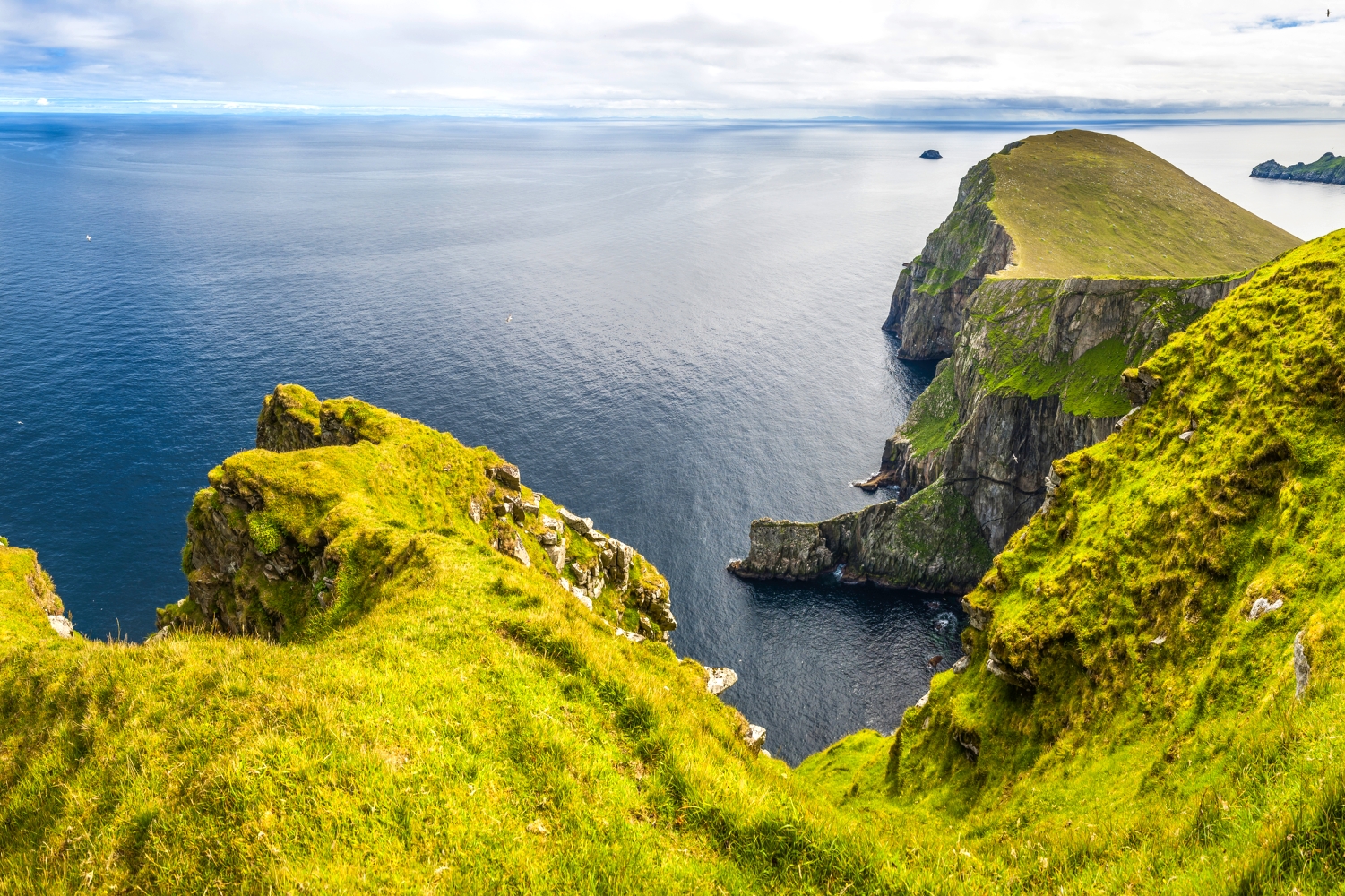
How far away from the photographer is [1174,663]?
109 ft

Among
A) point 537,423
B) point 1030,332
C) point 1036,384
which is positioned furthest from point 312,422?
point 1030,332

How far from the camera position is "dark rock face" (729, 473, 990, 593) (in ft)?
342

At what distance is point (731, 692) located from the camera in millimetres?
82812

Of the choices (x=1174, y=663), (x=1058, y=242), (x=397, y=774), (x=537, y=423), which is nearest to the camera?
(x=397, y=774)

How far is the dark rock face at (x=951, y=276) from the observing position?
559ft

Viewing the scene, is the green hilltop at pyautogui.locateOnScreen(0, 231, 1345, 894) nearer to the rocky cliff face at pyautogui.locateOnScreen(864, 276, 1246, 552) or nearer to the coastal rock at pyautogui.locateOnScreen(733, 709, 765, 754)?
the coastal rock at pyautogui.locateOnScreen(733, 709, 765, 754)

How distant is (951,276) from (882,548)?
346ft

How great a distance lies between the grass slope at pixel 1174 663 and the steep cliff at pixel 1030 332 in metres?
45.0

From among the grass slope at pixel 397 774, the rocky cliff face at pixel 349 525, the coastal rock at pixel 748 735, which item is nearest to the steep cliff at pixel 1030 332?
the rocky cliff face at pixel 349 525

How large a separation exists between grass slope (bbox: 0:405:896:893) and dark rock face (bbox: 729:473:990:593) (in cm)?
8339

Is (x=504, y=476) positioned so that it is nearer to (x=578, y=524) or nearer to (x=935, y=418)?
(x=578, y=524)

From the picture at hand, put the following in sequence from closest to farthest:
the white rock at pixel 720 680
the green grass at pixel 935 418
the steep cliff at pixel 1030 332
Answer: the white rock at pixel 720 680
the steep cliff at pixel 1030 332
the green grass at pixel 935 418

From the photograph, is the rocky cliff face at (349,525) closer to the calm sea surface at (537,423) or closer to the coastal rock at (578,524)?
the coastal rock at (578,524)

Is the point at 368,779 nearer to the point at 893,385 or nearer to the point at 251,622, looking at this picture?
the point at 251,622
